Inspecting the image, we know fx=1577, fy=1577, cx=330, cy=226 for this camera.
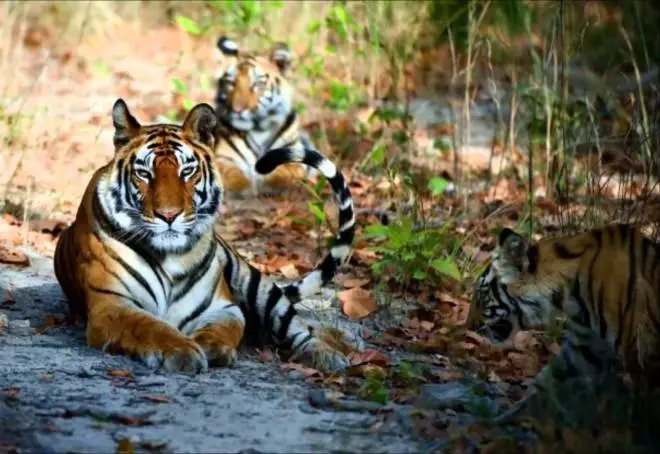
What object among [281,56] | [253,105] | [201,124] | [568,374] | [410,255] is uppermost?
[281,56]

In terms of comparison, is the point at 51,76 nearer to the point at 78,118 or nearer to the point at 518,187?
the point at 78,118

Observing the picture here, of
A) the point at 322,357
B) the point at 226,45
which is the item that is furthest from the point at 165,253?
the point at 226,45

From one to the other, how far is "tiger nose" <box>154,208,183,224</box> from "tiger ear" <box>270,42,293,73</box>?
503cm

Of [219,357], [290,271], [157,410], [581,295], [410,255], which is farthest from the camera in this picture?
[290,271]

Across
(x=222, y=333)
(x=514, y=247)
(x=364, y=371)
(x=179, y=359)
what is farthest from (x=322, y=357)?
(x=514, y=247)

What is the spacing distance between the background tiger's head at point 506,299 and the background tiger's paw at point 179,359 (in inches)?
44.0

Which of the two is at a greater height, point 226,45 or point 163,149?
point 226,45

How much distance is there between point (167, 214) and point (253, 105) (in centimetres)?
494

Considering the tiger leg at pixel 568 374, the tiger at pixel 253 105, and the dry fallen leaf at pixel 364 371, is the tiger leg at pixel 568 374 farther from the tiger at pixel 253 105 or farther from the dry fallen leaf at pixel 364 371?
the tiger at pixel 253 105

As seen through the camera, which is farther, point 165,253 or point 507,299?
point 165,253

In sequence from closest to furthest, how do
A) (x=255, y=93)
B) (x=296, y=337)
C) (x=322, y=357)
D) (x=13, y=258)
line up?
1. (x=322, y=357)
2. (x=296, y=337)
3. (x=13, y=258)
4. (x=255, y=93)

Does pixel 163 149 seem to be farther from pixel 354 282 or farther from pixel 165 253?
pixel 354 282

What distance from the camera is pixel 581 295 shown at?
5.79 meters

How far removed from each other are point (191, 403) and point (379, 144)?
434 centimetres
